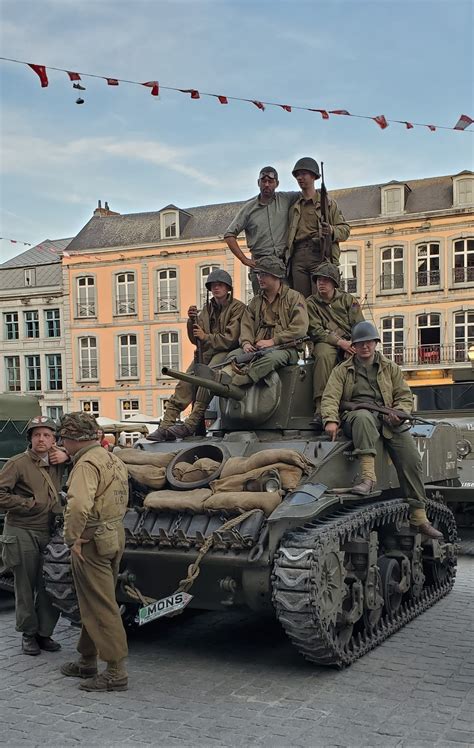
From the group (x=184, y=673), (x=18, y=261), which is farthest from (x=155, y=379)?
(x=184, y=673)

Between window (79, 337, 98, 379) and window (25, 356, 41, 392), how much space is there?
2654 mm

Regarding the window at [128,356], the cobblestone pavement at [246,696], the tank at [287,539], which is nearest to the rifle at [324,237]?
the tank at [287,539]

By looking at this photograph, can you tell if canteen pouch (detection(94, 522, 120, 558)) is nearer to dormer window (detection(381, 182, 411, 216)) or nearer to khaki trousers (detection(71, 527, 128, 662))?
khaki trousers (detection(71, 527, 128, 662))

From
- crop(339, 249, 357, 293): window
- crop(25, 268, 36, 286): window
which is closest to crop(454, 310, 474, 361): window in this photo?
crop(339, 249, 357, 293): window

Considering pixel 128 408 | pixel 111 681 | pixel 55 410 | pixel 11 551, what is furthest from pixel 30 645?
pixel 55 410

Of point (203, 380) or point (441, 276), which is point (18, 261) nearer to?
point (441, 276)

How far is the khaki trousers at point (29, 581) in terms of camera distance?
7066mm

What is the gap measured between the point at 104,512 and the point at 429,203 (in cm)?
3080

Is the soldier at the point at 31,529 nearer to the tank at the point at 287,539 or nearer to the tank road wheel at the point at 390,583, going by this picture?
the tank at the point at 287,539

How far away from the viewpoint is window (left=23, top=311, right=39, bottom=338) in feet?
138

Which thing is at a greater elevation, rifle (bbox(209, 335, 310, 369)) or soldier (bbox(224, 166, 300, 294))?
soldier (bbox(224, 166, 300, 294))

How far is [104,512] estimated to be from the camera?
5980 mm

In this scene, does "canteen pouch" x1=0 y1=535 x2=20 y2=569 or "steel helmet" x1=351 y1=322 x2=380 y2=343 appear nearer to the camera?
"canteen pouch" x1=0 y1=535 x2=20 y2=569

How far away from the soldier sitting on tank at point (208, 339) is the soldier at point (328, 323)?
766mm
